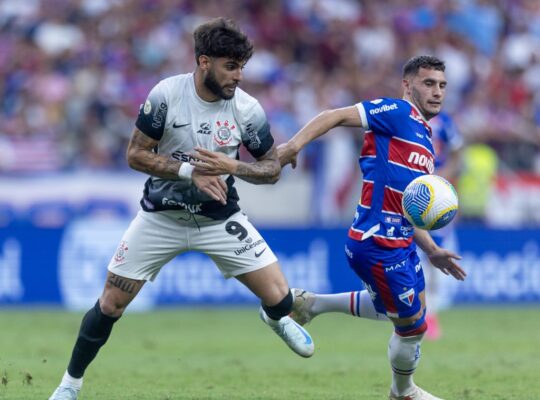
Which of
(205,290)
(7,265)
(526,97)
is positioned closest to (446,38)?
(526,97)

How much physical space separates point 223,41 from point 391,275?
7.08ft

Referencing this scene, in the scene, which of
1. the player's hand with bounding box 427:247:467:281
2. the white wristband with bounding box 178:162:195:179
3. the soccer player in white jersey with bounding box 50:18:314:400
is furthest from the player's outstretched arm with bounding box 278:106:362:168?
the player's hand with bounding box 427:247:467:281

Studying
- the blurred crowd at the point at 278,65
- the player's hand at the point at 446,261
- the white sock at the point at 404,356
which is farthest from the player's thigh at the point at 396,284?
the blurred crowd at the point at 278,65

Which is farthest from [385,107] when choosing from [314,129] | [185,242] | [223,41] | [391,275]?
[185,242]

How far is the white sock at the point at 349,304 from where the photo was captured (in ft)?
31.6

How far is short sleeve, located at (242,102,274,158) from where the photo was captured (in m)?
8.62

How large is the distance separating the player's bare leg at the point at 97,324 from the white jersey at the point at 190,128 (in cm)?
64

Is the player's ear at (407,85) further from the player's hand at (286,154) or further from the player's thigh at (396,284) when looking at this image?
the player's thigh at (396,284)

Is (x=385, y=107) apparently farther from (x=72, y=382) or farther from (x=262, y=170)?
(x=72, y=382)

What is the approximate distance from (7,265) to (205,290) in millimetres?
2953

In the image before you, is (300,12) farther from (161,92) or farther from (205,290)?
(161,92)

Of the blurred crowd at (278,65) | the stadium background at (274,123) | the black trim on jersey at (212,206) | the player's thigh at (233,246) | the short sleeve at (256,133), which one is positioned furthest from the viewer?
the blurred crowd at (278,65)

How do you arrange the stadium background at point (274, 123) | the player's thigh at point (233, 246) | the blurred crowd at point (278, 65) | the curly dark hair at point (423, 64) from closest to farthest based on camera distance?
the player's thigh at point (233, 246) → the curly dark hair at point (423, 64) → the stadium background at point (274, 123) → the blurred crowd at point (278, 65)

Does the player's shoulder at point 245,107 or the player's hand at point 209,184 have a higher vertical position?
the player's shoulder at point 245,107
